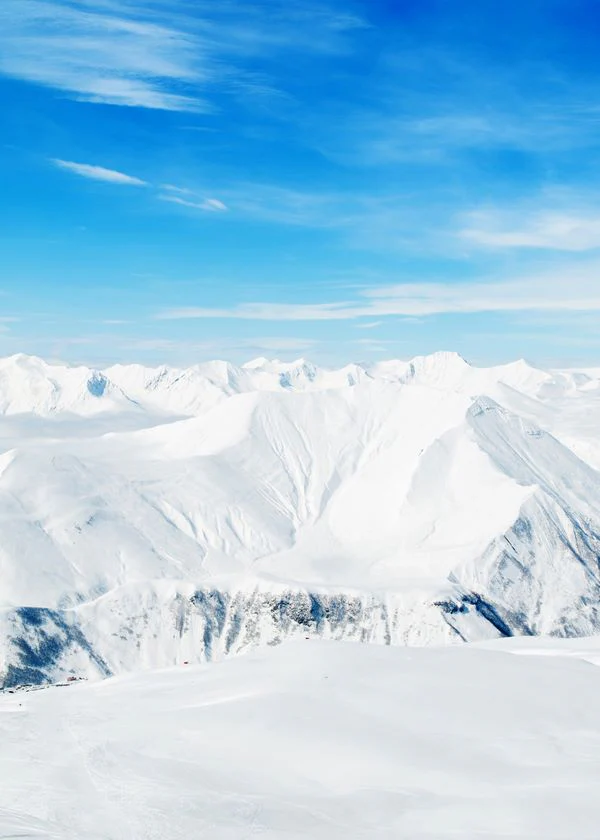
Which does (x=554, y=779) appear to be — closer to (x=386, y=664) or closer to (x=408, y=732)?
(x=408, y=732)

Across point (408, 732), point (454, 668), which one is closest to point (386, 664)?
point (454, 668)

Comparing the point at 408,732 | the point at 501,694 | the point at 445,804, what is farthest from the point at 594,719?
the point at 445,804

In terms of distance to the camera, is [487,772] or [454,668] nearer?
[487,772]

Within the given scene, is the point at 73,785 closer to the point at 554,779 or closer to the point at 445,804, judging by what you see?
the point at 445,804

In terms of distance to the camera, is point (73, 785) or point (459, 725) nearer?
point (73, 785)

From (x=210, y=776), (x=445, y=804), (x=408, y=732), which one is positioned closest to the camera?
(x=445, y=804)

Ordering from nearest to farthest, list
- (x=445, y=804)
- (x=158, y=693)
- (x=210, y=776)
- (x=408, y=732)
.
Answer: (x=445, y=804)
(x=210, y=776)
(x=408, y=732)
(x=158, y=693)
